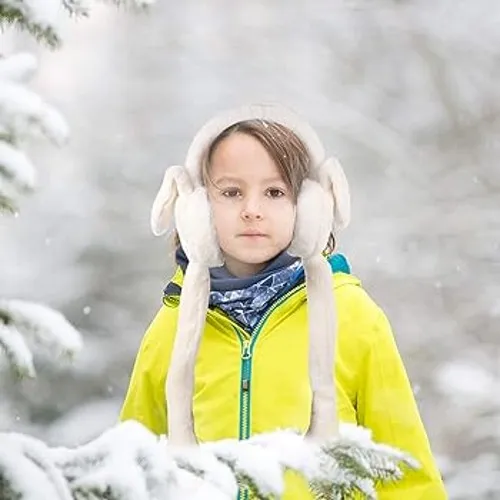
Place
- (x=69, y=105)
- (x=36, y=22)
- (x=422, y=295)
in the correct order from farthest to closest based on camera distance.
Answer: (x=422, y=295)
(x=69, y=105)
(x=36, y=22)

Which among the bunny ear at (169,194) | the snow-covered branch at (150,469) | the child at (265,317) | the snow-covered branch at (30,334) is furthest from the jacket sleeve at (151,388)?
the snow-covered branch at (30,334)

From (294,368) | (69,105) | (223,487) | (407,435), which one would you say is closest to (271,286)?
(294,368)

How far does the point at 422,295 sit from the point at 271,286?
183 centimetres

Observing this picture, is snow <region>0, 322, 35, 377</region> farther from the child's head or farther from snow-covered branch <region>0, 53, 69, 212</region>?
the child's head

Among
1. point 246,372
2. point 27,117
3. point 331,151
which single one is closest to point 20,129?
point 27,117

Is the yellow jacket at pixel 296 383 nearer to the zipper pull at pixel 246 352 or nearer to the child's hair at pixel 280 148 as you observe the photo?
the zipper pull at pixel 246 352

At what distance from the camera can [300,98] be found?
3.29 metres

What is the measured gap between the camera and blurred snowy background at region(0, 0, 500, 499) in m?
3.02

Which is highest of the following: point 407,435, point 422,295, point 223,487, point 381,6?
point 381,6

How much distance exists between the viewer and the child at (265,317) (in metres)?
1.42

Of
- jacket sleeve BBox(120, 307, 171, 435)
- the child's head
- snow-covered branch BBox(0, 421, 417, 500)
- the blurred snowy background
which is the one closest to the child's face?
the child's head

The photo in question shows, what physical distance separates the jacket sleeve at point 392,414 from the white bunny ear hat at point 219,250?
0.05 metres

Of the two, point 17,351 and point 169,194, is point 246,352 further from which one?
point 17,351

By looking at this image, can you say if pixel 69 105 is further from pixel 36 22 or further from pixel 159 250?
pixel 36 22
